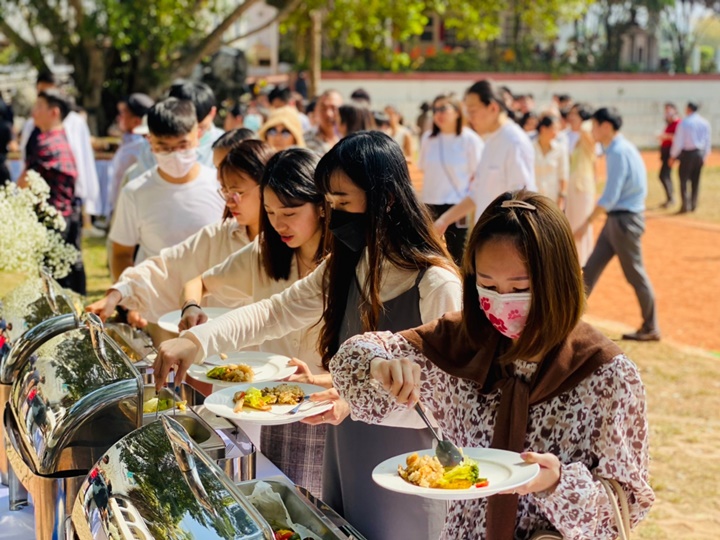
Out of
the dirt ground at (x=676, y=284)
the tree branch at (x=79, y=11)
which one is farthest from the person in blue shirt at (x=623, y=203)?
the tree branch at (x=79, y=11)

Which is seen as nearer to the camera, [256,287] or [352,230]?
[352,230]

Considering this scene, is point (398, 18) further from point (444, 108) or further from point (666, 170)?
point (444, 108)

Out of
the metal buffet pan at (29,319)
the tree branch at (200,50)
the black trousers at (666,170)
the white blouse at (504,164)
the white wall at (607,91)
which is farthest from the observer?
the white wall at (607,91)

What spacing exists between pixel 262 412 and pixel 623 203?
16.8 ft

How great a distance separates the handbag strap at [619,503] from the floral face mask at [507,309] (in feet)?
0.92

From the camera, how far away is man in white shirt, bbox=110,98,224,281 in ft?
12.4

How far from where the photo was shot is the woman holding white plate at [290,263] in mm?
2547

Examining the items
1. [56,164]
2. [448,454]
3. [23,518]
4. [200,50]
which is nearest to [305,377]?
[23,518]

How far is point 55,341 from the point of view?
2287 millimetres

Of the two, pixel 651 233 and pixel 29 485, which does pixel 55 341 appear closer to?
pixel 29 485

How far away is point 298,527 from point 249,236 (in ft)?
5.25

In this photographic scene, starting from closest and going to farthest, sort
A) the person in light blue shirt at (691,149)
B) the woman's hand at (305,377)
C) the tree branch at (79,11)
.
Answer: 1. the woman's hand at (305,377)
2. the tree branch at (79,11)
3. the person in light blue shirt at (691,149)

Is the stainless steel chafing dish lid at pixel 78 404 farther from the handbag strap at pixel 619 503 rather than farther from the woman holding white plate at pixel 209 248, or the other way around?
the handbag strap at pixel 619 503

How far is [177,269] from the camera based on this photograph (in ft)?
10.6
